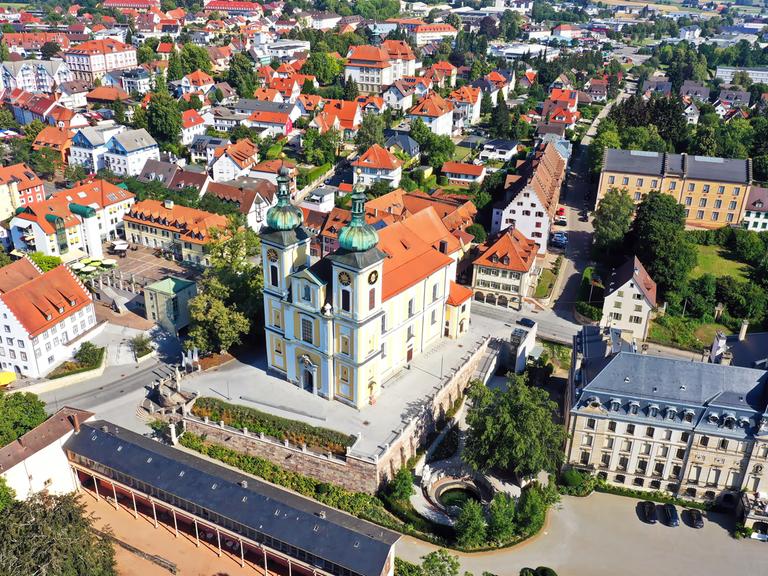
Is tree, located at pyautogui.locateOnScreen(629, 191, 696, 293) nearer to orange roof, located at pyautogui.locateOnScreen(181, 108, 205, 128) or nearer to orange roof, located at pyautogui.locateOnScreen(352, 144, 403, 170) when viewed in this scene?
orange roof, located at pyautogui.locateOnScreen(352, 144, 403, 170)

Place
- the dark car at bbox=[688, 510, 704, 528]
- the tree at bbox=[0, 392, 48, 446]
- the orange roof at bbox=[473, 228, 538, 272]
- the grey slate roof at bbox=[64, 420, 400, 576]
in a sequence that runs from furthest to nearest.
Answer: the orange roof at bbox=[473, 228, 538, 272]
the tree at bbox=[0, 392, 48, 446]
the dark car at bbox=[688, 510, 704, 528]
the grey slate roof at bbox=[64, 420, 400, 576]

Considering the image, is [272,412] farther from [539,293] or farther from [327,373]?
[539,293]

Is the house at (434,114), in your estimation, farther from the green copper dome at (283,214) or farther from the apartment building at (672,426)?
the apartment building at (672,426)

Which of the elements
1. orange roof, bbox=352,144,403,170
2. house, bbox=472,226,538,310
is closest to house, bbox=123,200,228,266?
orange roof, bbox=352,144,403,170

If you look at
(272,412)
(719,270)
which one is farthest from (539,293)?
(272,412)

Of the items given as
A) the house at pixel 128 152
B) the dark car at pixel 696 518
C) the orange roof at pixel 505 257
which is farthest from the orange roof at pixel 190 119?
the dark car at pixel 696 518

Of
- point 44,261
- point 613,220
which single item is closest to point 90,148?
point 44,261
